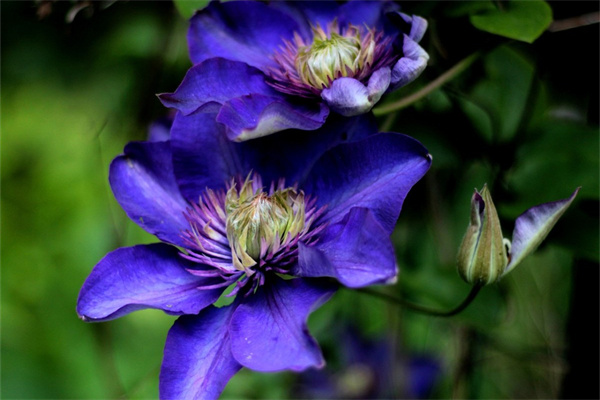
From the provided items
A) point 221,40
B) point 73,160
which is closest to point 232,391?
point 73,160

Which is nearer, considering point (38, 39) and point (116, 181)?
point (116, 181)

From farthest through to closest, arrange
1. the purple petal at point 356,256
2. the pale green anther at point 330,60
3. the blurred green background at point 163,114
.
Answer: the blurred green background at point 163,114 < the pale green anther at point 330,60 < the purple petal at point 356,256

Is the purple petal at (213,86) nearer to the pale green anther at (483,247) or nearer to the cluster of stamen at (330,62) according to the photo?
the cluster of stamen at (330,62)

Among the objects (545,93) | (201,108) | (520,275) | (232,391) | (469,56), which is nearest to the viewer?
(201,108)

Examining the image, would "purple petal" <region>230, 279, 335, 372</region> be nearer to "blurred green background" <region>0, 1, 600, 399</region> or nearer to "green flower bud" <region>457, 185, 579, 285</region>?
"green flower bud" <region>457, 185, 579, 285</region>

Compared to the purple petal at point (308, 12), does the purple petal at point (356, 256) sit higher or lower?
lower

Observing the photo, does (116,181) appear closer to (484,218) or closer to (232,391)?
(484,218)

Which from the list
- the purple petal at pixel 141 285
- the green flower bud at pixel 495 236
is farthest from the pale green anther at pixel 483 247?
the purple petal at pixel 141 285
